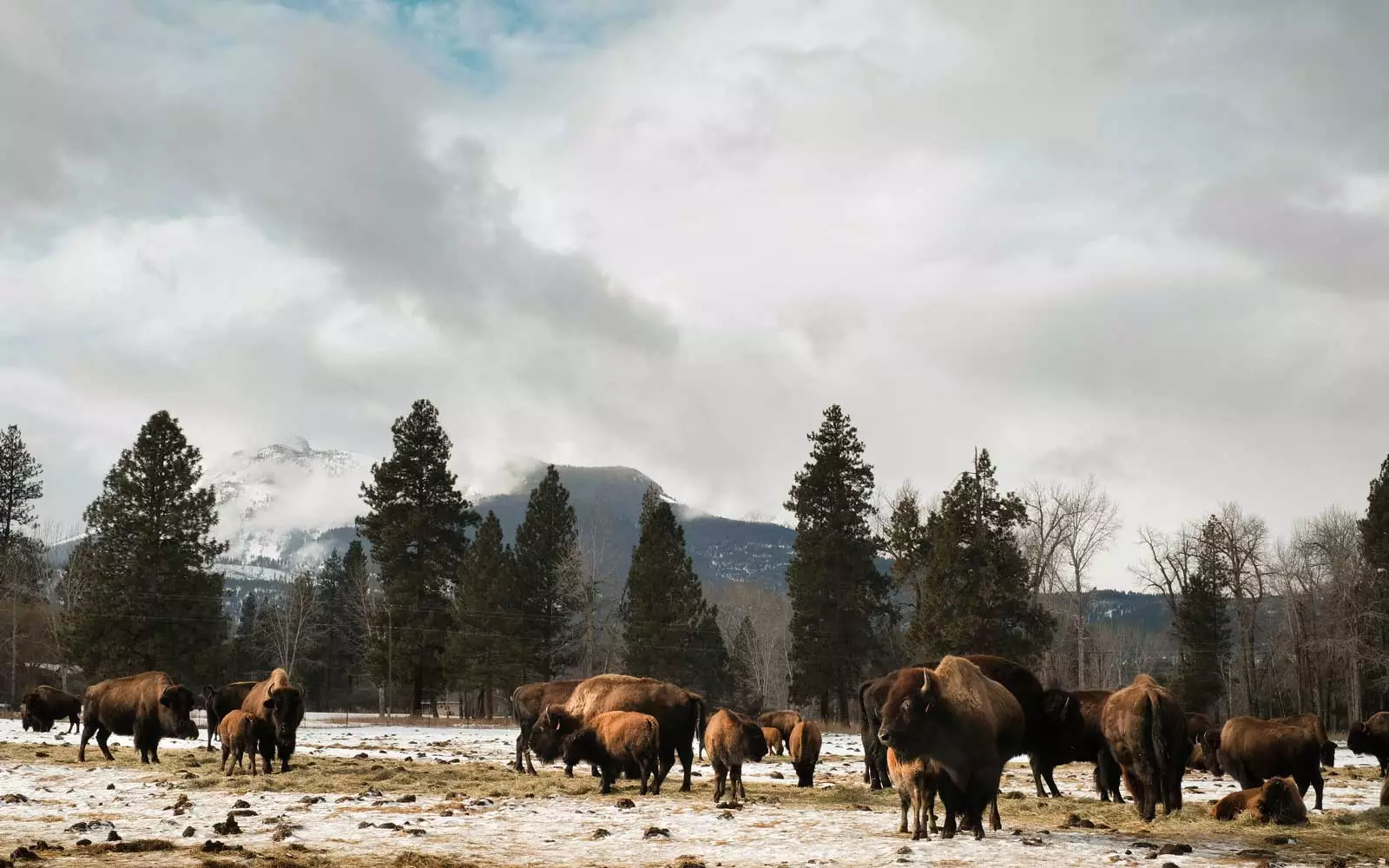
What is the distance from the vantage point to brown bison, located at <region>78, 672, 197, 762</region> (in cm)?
2517

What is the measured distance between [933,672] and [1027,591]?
148 ft

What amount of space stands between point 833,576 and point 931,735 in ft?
169

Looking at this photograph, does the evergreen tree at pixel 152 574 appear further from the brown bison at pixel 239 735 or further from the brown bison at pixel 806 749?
the brown bison at pixel 806 749

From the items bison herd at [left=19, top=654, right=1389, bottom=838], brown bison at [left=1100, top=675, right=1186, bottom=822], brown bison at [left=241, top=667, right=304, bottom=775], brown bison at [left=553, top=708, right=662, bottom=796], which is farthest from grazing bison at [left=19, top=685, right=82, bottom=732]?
brown bison at [left=1100, top=675, right=1186, bottom=822]

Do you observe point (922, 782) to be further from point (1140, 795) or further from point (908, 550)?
point (908, 550)

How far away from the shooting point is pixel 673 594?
230 ft

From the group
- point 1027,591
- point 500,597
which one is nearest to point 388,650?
point 500,597

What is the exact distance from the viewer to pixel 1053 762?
1980 centimetres

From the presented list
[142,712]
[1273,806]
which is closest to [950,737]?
[1273,806]

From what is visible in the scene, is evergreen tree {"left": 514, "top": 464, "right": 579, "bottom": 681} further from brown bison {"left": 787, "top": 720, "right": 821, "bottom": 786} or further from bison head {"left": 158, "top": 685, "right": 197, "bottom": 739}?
brown bison {"left": 787, "top": 720, "right": 821, "bottom": 786}

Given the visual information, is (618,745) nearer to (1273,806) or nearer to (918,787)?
(918,787)

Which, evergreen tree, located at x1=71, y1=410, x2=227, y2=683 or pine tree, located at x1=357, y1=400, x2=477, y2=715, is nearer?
evergreen tree, located at x1=71, y1=410, x2=227, y2=683

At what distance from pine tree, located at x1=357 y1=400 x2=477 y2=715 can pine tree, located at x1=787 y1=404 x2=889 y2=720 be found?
2127 cm

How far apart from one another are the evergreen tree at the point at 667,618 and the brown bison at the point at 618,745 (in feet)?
156
